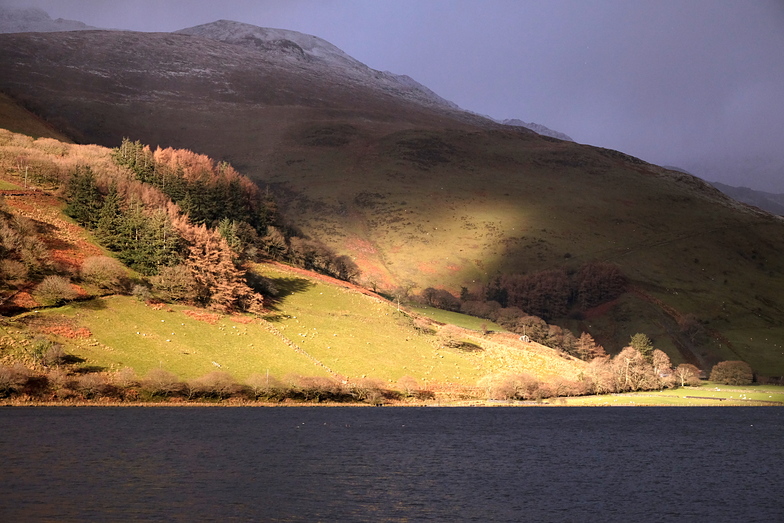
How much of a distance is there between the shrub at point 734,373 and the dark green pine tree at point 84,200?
109m

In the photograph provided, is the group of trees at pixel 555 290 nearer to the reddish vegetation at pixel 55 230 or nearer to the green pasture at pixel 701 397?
the green pasture at pixel 701 397

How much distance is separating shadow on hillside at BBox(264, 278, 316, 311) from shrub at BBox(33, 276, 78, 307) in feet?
92.0

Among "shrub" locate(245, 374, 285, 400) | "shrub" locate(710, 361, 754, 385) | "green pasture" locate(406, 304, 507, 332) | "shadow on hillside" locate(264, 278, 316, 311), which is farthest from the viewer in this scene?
"shrub" locate(710, 361, 754, 385)

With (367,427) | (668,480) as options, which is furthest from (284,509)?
(367,427)

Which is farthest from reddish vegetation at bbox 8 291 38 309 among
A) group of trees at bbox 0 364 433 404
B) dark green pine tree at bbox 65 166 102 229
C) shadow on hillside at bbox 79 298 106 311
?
dark green pine tree at bbox 65 166 102 229

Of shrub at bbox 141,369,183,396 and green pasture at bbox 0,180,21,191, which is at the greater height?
green pasture at bbox 0,180,21,191

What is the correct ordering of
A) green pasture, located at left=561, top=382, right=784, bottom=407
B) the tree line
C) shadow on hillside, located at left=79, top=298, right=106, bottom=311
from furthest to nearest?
the tree line < green pasture, located at left=561, top=382, right=784, bottom=407 < shadow on hillside, located at left=79, top=298, right=106, bottom=311

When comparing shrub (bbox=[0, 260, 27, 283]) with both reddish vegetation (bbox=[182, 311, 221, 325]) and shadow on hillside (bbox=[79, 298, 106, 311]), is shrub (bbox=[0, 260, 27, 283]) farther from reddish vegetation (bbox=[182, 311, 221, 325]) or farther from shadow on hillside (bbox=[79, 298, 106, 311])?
reddish vegetation (bbox=[182, 311, 221, 325])

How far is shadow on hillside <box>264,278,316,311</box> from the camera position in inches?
3900

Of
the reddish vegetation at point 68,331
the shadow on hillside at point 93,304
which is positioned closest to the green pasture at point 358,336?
the shadow on hillside at point 93,304

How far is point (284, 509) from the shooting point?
109ft

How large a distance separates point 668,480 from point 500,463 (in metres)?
10.4

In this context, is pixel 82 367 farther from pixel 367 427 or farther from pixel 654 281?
pixel 654 281

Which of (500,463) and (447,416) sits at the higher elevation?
(500,463)
